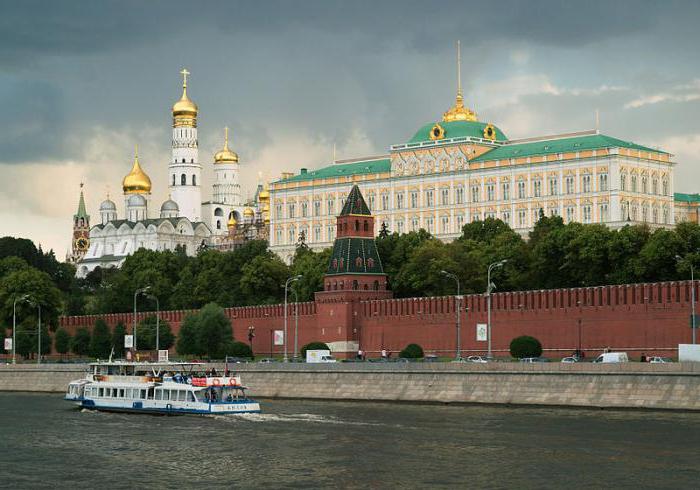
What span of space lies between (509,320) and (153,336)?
108 ft

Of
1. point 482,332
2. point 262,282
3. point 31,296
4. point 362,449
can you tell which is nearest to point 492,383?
point 362,449

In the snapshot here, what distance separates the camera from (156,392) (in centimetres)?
7938

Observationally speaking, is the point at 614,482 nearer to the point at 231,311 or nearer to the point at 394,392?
the point at 394,392

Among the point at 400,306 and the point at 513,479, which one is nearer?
the point at 513,479

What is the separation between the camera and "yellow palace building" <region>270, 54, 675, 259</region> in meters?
154

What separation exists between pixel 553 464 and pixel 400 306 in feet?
175

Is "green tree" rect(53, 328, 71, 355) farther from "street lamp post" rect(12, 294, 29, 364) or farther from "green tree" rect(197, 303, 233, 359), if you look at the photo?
"green tree" rect(197, 303, 233, 359)

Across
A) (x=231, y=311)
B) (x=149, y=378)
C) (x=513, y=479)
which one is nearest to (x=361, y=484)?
(x=513, y=479)

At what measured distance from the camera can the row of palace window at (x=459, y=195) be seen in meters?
154

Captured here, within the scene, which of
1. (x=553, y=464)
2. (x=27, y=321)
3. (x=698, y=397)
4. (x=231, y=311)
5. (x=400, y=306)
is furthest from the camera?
(x=27, y=321)

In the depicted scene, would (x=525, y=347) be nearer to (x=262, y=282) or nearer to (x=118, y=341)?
(x=118, y=341)

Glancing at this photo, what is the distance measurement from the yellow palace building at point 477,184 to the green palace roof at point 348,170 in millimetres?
163

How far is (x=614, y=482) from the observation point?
5306 cm

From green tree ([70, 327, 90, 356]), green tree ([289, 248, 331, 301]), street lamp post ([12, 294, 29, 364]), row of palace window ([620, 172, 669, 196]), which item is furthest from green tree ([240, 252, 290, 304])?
row of palace window ([620, 172, 669, 196])
